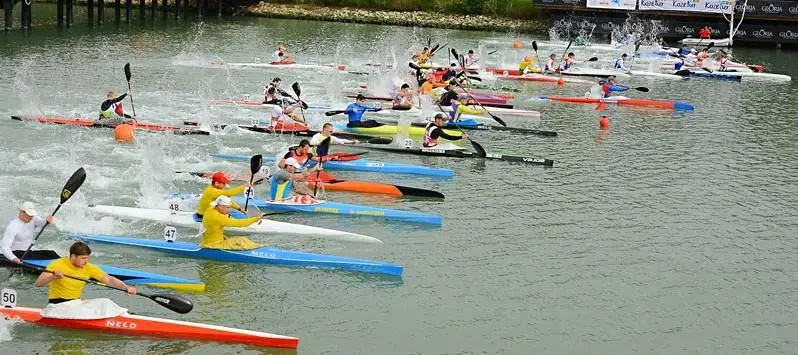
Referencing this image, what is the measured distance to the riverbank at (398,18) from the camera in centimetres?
6550

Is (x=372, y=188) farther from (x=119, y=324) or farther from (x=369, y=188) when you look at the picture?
(x=119, y=324)

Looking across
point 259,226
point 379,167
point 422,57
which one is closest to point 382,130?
point 379,167

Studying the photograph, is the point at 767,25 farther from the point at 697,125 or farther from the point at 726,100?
the point at 697,125

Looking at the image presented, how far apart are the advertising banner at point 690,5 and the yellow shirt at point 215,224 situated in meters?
48.9

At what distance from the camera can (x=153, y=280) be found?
49.6ft

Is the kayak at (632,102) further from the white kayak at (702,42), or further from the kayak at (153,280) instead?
the kayak at (153,280)

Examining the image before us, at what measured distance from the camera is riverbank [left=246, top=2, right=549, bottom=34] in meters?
65.5

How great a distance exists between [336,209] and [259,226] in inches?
83.6

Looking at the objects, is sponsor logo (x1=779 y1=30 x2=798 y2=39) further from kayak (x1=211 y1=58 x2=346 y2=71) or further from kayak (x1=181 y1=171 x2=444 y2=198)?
kayak (x1=181 y1=171 x2=444 y2=198)

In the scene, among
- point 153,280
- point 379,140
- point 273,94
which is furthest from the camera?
point 273,94

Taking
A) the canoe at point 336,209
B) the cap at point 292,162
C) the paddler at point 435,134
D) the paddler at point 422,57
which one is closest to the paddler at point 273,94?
the paddler at point 435,134

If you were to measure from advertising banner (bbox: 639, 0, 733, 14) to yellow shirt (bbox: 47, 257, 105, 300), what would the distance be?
5251cm

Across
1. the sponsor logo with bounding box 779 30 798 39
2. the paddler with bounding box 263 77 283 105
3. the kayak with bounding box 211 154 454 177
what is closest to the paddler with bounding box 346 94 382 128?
the paddler with bounding box 263 77 283 105

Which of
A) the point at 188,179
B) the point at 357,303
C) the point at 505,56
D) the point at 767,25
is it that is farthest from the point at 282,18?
the point at 357,303
